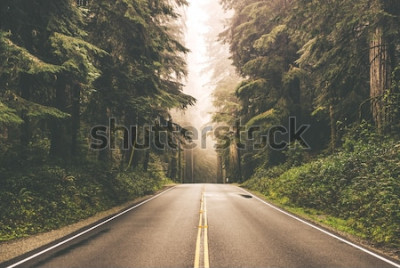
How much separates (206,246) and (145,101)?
1187 cm

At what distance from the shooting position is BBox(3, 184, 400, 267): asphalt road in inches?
270

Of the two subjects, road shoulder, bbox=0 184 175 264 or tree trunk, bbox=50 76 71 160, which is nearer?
road shoulder, bbox=0 184 175 264

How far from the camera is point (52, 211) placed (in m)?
11.6

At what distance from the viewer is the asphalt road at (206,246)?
686 cm

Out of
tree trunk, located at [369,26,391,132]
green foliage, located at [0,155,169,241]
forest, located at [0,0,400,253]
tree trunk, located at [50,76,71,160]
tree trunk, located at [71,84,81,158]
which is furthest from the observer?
tree trunk, located at [71,84,81,158]

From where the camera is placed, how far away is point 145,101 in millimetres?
18438

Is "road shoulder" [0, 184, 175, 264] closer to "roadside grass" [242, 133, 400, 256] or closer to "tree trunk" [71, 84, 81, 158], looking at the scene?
"tree trunk" [71, 84, 81, 158]

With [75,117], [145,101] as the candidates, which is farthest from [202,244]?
[75,117]

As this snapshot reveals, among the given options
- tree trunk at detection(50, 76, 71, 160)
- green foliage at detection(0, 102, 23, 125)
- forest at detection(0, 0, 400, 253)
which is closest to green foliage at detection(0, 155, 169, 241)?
forest at detection(0, 0, 400, 253)

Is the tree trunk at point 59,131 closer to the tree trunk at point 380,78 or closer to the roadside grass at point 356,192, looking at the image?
the roadside grass at point 356,192

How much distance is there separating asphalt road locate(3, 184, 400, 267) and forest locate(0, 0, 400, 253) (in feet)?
6.05

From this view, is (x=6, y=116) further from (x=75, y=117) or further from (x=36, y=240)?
(x=75, y=117)

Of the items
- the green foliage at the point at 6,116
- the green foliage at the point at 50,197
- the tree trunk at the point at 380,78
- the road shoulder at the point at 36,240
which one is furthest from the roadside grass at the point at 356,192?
the green foliage at the point at 6,116

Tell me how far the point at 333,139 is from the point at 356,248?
1162 cm
